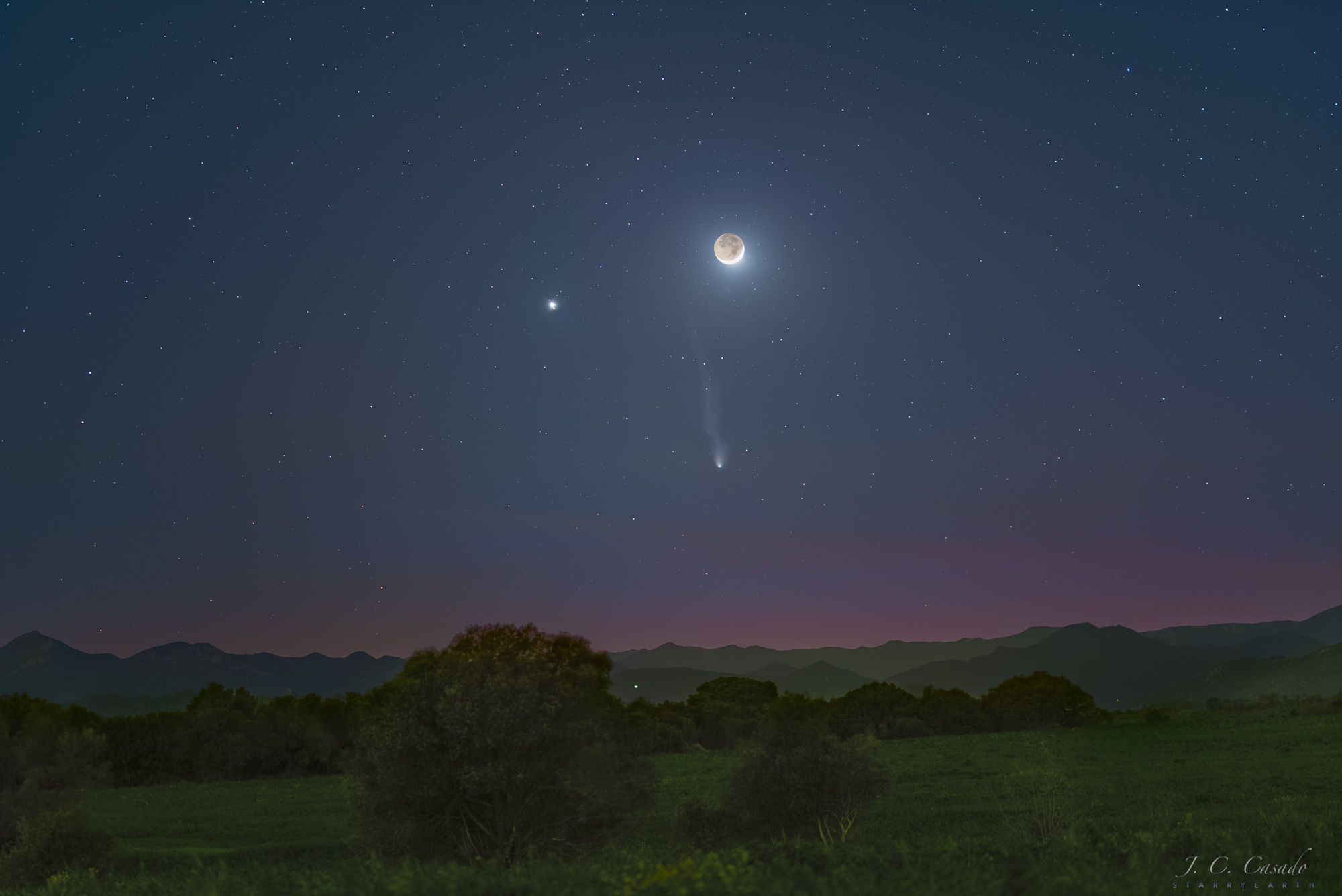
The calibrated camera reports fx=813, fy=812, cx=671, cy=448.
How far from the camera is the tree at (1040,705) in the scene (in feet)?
336

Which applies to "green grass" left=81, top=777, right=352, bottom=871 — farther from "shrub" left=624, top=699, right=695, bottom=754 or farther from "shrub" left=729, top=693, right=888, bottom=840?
"shrub" left=624, top=699, right=695, bottom=754

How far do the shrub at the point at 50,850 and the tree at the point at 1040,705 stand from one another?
95.0m

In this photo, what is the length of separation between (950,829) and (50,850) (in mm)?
34652

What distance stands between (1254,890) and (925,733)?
9303 cm

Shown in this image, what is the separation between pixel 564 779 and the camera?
76.2ft

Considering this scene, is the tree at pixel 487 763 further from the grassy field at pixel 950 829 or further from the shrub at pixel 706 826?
the shrub at pixel 706 826

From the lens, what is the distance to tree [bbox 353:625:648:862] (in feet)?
73.3

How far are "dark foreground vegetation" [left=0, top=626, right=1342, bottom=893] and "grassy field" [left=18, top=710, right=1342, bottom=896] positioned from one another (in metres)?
0.13

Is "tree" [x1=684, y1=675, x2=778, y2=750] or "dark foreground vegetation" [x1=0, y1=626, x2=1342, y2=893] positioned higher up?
"dark foreground vegetation" [x1=0, y1=626, x2=1342, y2=893]

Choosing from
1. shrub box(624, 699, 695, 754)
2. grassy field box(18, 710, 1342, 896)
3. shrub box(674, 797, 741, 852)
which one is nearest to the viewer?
grassy field box(18, 710, 1342, 896)

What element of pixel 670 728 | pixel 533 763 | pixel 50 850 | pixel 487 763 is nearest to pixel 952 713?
pixel 670 728

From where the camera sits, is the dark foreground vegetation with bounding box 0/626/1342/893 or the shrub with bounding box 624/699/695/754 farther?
the shrub with bounding box 624/699/695/754

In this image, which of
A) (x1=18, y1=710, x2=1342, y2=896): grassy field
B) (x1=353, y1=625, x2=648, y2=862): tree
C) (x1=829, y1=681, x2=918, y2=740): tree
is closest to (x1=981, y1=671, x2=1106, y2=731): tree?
(x1=18, y1=710, x2=1342, y2=896): grassy field

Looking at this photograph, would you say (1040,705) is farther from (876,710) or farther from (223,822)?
(223,822)
